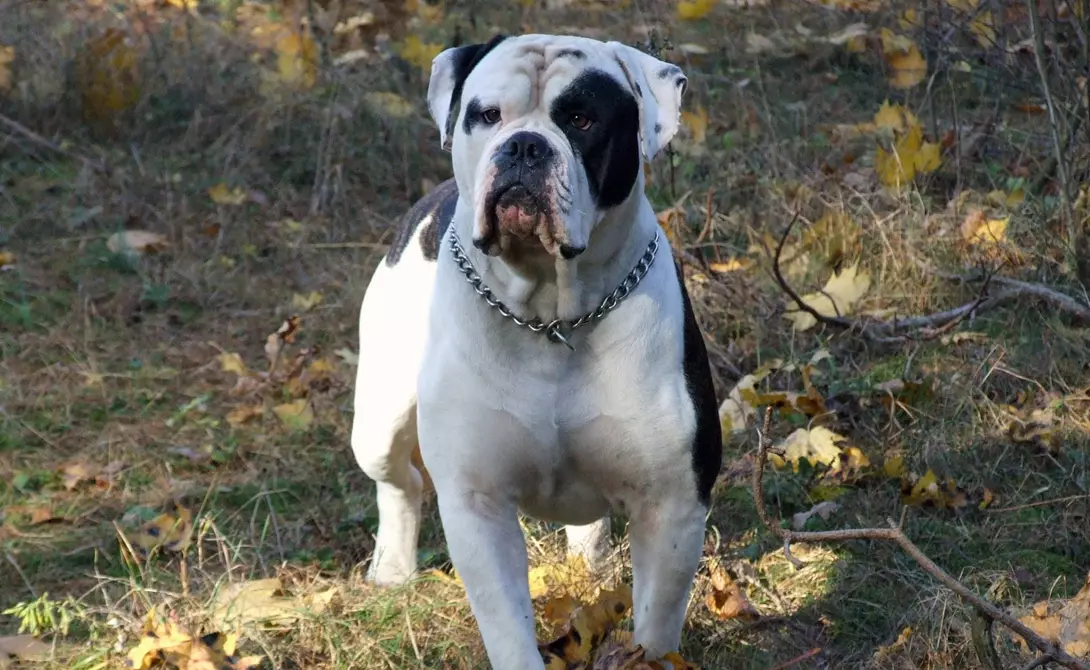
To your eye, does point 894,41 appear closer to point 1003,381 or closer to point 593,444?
point 1003,381

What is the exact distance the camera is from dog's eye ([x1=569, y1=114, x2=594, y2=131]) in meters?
2.91

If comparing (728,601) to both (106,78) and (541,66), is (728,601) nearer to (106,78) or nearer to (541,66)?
(541,66)

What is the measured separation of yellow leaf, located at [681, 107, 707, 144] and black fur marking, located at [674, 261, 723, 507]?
3.21 meters

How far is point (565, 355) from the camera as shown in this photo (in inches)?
118

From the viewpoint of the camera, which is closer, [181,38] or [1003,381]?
[1003,381]

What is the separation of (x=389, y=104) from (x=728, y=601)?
13.5ft

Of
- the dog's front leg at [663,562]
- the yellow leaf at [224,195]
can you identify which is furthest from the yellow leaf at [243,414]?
the dog's front leg at [663,562]

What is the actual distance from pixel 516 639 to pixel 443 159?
4.35m

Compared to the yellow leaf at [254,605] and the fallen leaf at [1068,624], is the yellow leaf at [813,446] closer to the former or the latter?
the fallen leaf at [1068,624]

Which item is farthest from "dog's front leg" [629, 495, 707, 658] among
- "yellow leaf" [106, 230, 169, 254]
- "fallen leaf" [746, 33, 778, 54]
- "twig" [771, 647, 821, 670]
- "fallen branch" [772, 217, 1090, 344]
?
"fallen leaf" [746, 33, 778, 54]

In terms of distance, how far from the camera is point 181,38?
7773 mm

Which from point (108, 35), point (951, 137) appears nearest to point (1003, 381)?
point (951, 137)

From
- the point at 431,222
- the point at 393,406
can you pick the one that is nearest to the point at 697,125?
the point at 431,222

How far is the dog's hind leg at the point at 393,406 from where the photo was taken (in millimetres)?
3662
